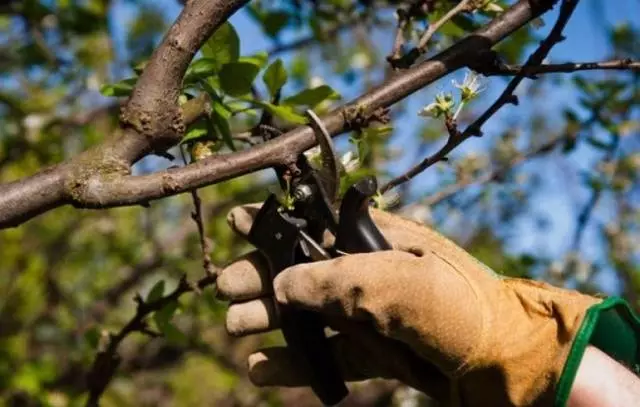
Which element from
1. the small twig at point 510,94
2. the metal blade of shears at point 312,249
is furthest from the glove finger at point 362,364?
the small twig at point 510,94

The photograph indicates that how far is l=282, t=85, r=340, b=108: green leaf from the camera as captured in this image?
3.93 feet

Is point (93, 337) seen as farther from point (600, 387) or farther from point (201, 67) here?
point (600, 387)

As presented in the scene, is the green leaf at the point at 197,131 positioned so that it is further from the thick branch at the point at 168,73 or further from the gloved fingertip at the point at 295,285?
the gloved fingertip at the point at 295,285

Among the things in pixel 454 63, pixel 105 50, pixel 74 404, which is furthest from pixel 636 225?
pixel 454 63

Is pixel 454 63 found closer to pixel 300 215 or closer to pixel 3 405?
pixel 300 215

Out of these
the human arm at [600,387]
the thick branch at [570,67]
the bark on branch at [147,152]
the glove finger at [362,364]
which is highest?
the bark on branch at [147,152]

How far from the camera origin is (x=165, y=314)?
4.39 ft

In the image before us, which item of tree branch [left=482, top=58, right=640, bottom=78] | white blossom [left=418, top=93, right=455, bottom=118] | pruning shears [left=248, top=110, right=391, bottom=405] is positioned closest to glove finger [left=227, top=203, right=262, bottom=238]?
pruning shears [left=248, top=110, right=391, bottom=405]

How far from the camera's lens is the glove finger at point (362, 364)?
1.13 meters

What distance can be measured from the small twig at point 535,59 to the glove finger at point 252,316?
1.12 ft

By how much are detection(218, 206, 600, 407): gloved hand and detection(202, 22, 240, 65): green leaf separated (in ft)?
0.91

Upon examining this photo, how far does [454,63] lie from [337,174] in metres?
0.21

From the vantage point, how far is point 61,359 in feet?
10.3

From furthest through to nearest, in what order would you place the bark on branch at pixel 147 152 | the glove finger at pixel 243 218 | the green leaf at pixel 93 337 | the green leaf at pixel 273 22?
the green leaf at pixel 273 22 → the green leaf at pixel 93 337 → the glove finger at pixel 243 218 → the bark on branch at pixel 147 152
